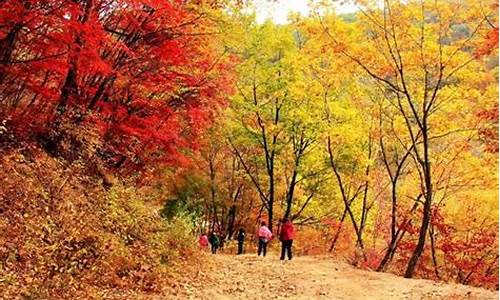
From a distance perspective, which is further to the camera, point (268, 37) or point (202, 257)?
point (268, 37)

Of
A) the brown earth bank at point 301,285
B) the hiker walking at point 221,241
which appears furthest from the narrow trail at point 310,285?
the hiker walking at point 221,241

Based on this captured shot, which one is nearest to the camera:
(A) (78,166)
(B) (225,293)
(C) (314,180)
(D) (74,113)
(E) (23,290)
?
(E) (23,290)

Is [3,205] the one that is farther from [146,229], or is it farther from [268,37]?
[268,37]

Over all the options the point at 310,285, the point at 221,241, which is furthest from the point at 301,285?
the point at 221,241

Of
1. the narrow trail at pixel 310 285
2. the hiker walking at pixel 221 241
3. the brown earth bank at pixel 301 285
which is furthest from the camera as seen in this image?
the hiker walking at pixel 221 241

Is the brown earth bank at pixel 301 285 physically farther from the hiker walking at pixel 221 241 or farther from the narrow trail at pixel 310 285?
the hiker walking at pixel 221 241

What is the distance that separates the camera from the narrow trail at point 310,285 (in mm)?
12117

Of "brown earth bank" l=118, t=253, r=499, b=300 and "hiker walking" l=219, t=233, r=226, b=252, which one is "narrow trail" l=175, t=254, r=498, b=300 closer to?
"brown earth bank" l=118, t=253, r=499, b=300

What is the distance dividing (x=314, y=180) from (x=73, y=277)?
58.5 feet

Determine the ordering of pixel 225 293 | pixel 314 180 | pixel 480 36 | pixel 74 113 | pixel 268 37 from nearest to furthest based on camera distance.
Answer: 1. pixel 225 293
2. pixel 74 113
3. pixel 480 36
4. pixel 268 37
5. pixel 314 180

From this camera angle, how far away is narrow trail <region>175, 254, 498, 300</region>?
477 inches

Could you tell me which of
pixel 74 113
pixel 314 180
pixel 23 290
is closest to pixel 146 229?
pixel 74 113

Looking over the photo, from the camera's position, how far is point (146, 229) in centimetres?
1292

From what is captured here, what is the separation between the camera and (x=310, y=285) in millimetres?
13438
